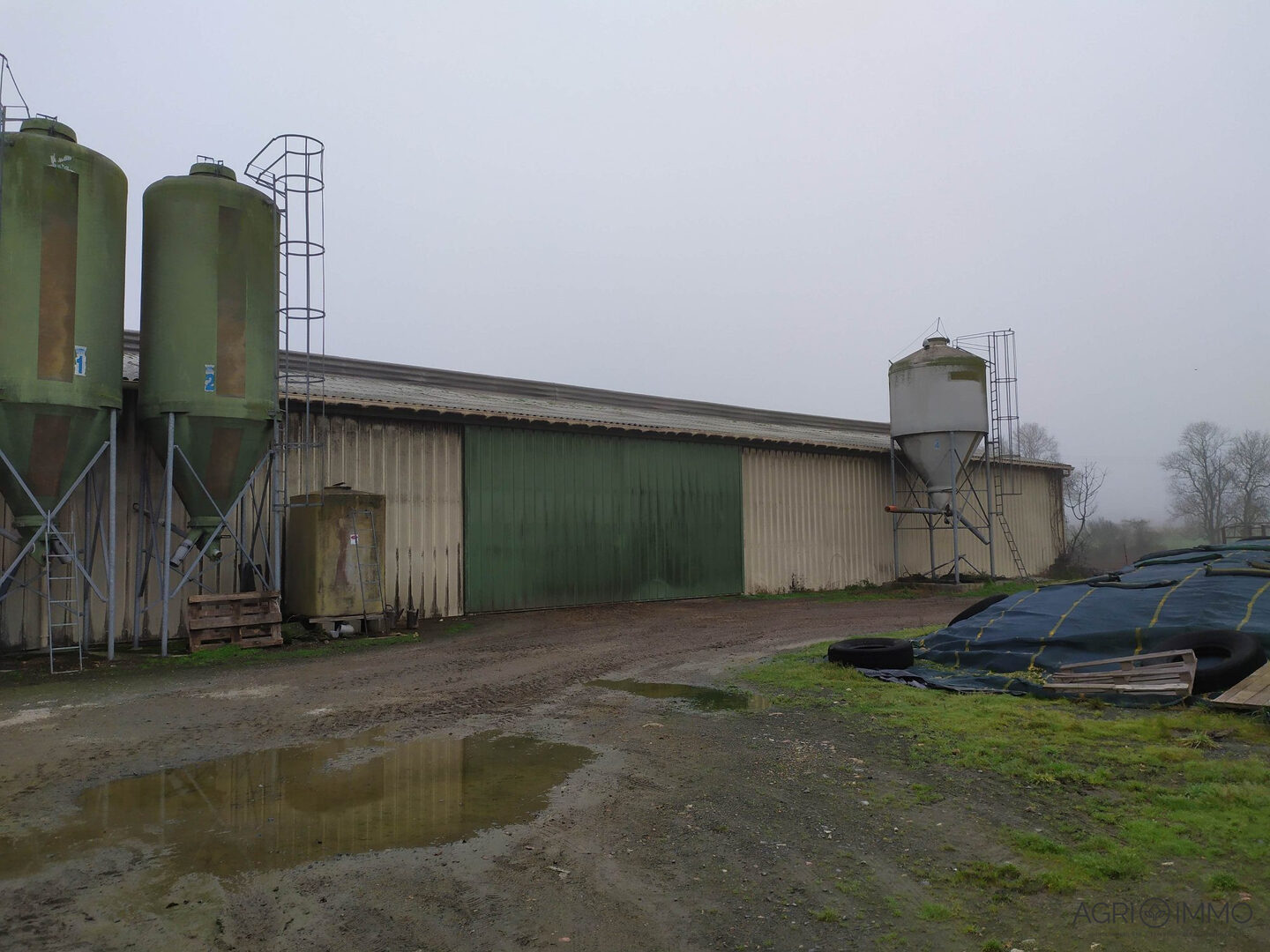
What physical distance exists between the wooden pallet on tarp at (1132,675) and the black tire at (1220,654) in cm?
11

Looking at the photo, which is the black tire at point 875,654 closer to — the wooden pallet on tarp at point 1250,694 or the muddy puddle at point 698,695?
the muddy puddle at point 698,695

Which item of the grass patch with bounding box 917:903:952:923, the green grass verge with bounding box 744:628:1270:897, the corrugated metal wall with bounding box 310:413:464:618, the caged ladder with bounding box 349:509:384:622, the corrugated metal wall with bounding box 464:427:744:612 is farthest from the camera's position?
the corrugated metal wall with bounding box 464:427:744:612

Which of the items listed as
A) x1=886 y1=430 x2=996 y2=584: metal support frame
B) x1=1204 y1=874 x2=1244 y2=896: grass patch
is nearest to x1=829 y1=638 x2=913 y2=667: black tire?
x1=1204 y1=874 x2=1244 y2=896: grass patch

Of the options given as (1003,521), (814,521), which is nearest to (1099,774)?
(814,521)

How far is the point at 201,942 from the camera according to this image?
3201 mm

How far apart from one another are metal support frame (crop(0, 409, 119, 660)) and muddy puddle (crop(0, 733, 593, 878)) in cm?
567

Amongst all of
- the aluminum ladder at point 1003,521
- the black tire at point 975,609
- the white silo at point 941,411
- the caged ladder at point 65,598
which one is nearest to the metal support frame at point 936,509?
the white silo at point 941,411

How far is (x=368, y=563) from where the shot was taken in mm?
12266

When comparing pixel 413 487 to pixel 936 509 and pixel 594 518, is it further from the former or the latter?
pixel 936 509

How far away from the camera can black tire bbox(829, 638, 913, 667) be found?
8555 millimetres

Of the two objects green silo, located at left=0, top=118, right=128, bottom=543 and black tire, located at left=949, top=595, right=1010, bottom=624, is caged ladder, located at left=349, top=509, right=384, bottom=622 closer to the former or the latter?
green silo, located at left=0, top=118, right=128, bottom=543

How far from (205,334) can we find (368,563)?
391cm

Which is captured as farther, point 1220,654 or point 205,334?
point 205,334

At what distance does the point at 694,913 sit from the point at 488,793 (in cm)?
194
